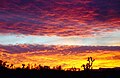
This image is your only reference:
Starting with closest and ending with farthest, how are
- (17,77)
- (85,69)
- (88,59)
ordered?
(17,77)
(85,69)
(88,59)

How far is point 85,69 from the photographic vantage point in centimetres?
2634

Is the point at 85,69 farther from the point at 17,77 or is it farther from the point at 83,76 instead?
the point at 17,77

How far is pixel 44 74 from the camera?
2473 centimetres

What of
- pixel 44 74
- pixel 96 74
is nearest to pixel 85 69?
pixel 96 74

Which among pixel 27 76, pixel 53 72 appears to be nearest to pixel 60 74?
pixel 53 72

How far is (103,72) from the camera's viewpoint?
81.8ft

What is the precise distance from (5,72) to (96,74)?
23.1ft

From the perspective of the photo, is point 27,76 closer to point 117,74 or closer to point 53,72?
point 53,72

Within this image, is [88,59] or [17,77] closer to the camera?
[17,77]

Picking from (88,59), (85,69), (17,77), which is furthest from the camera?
(88,59)

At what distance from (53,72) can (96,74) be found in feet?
11.0

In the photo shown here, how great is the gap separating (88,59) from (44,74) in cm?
538

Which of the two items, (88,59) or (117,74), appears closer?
(117,74)

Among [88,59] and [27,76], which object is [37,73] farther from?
[88,59]
